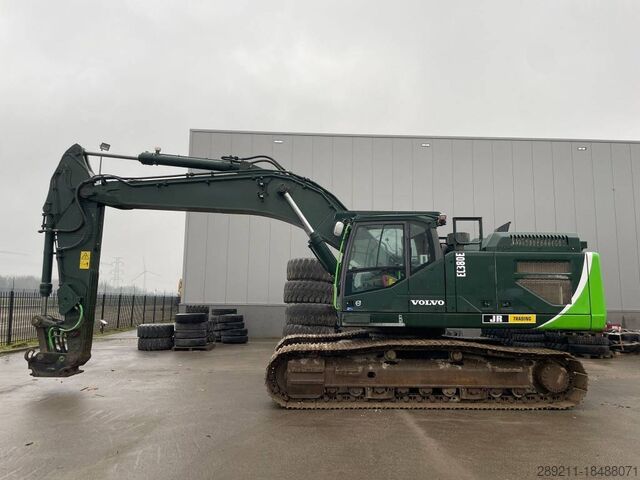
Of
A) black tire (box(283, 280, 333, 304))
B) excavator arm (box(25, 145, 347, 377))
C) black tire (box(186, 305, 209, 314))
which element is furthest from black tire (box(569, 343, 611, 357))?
black tire (box(186, 305, 209, 314))

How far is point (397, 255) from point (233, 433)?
11.7ft

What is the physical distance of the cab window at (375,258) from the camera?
6750 millimetres

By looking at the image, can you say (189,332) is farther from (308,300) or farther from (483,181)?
(483,181)

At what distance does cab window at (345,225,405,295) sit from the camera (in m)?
6.75

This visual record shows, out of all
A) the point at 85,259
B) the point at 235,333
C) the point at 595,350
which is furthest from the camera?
the point at 235,333

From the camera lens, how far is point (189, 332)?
12.9 m

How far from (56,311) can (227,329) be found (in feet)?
18.7

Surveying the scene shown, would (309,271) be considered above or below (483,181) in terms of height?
below

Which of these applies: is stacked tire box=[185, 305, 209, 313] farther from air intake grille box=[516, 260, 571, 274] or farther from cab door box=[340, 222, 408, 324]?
air intake grille box=[516, 260, 571, 274]

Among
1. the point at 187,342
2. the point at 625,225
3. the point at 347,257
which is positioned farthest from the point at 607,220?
the point at 187,342

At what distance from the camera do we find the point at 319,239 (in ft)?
24.3

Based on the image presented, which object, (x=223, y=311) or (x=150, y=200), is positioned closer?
(x=150, y=200)

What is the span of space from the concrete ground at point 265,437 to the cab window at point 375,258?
6.36 feet

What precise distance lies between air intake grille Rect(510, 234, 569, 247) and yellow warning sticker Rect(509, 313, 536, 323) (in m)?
1.13
